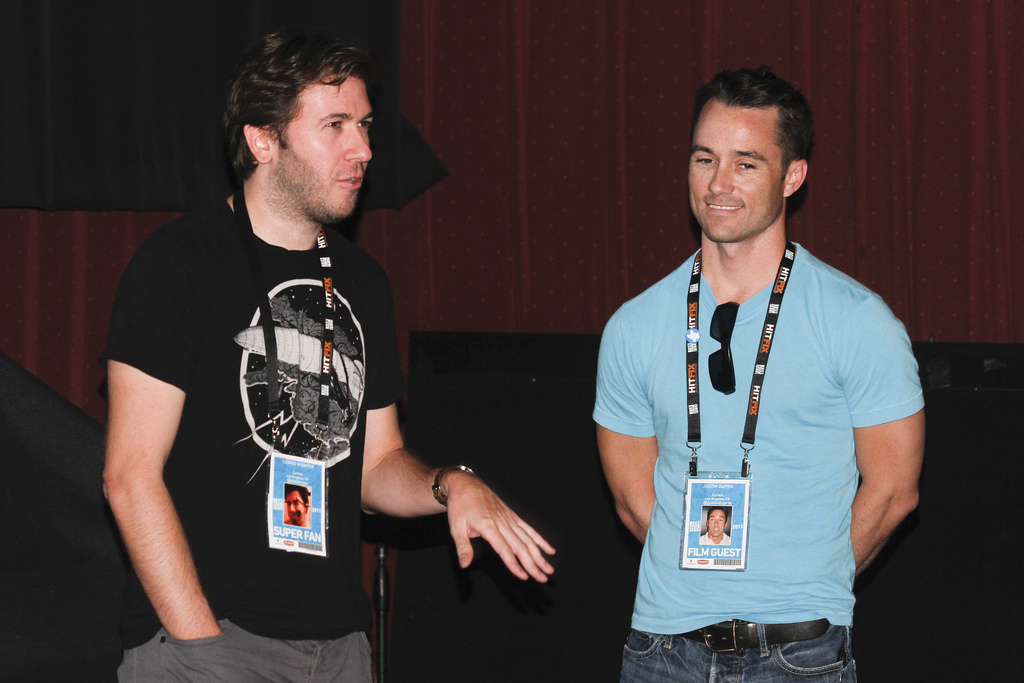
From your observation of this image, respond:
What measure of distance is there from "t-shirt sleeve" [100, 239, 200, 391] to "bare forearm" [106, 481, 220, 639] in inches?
7.8

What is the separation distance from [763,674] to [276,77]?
1.55 m

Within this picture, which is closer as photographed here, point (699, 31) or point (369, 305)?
point (369, 305)

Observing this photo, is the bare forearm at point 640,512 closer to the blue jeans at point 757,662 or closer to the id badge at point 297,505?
the blue jeans at point 757,662

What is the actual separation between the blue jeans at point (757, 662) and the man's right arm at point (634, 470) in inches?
13.4

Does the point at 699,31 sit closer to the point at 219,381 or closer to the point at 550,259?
the point at 550,259

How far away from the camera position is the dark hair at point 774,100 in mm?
2346

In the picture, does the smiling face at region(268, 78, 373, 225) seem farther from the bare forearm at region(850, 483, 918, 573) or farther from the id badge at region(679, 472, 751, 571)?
the bare forearm at region(850, 483, 918, 573)

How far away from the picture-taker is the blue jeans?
2045 mm

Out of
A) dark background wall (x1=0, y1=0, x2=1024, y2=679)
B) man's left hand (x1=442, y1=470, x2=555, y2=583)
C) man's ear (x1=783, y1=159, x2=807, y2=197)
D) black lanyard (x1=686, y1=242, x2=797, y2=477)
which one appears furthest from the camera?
dark background wall (x1=0, y1=0, x2=1024, y2=679)

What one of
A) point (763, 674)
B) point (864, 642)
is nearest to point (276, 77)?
point (763, 674)

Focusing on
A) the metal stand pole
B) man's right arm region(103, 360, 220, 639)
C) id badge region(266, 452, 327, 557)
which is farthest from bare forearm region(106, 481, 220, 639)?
the metal stand pole

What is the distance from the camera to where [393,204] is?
3.71 m

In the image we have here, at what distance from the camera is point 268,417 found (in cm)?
188

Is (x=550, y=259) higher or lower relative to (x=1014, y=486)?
higher
